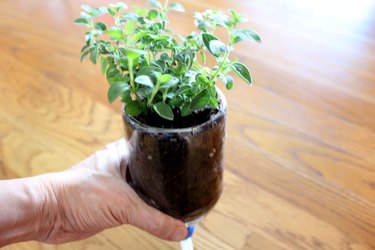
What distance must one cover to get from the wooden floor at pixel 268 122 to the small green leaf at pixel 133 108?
0.81 ft

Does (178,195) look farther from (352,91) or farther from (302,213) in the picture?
(352,91)

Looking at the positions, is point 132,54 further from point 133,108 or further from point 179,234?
point 179,234

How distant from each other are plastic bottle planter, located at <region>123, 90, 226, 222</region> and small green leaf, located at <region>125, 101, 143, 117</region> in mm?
14

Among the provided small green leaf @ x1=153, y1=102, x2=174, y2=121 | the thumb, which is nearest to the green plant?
small green leaf @ x1=153, y1=102, x2=174, y2=121

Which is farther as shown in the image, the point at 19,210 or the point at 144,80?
the point at 19,210

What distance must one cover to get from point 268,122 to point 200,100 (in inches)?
14.9

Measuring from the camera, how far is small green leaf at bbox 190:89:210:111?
1.12 ft

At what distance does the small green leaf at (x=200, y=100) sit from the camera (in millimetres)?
341

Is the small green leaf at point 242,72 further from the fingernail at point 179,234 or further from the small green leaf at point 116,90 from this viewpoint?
the fingernail at point 179,234

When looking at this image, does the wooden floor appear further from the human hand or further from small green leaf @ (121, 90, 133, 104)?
small green leaf @ (121, 90, 133, 104)

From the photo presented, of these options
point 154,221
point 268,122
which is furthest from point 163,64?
point 268,122

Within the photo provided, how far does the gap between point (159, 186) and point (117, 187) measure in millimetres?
79

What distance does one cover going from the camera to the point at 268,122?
2.28 feet

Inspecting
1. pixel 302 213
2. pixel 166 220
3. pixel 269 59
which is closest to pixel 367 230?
pixel 302 213
